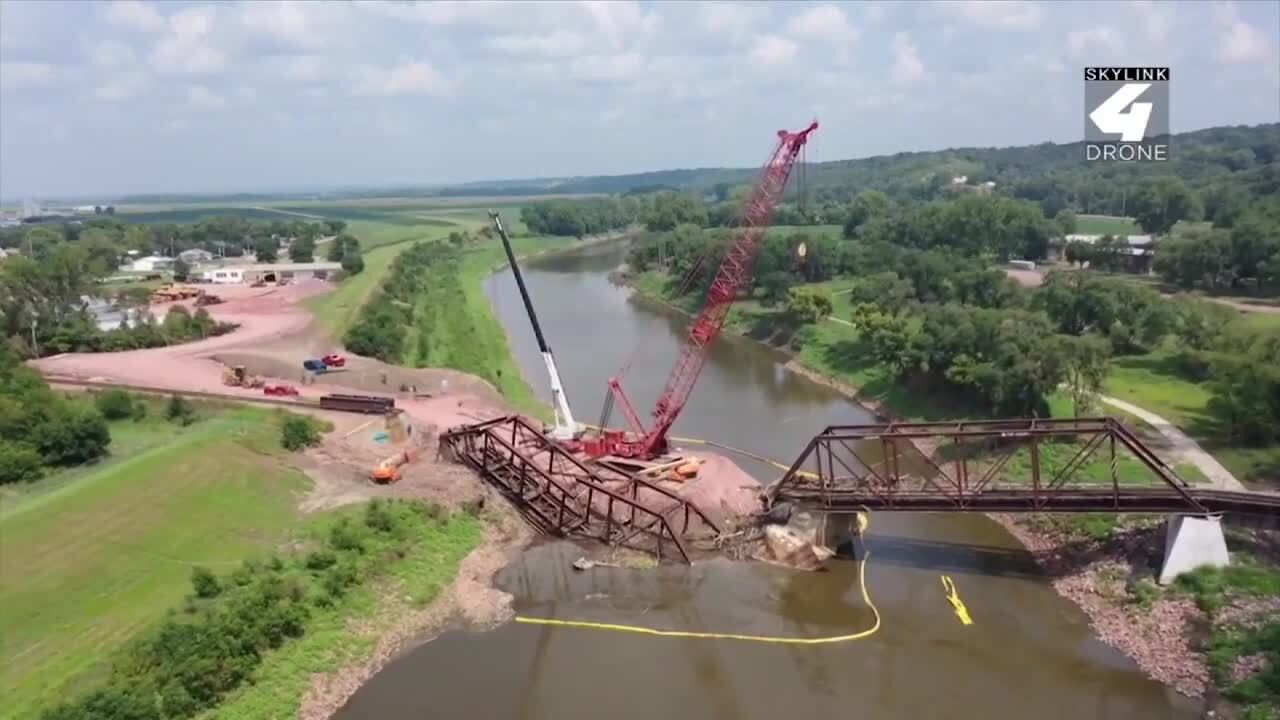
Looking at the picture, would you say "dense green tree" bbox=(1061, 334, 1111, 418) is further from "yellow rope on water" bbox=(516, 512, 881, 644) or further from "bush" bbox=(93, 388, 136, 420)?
"bush" bbox=(93, 388, 136, 420)

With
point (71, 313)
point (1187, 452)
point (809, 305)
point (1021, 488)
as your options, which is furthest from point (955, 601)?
point (71, 313)

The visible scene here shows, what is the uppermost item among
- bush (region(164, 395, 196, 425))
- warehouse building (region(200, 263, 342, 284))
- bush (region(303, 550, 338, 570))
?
warehouse building (region(200, 263, 342, 284))

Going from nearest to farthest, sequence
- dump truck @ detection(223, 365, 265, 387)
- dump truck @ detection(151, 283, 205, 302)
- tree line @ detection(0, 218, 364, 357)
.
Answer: dump truck @ detection(223, 365, 265, 387)
tree line @ detection(0, 218, 364, 357)
dump truck @ detection(151, 283, 205, 302)

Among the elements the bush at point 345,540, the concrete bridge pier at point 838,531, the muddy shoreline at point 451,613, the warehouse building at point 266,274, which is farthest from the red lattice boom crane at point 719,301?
the warehouse building at point 266,274

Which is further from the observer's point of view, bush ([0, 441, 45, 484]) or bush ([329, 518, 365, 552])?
bush ([0, 441, 45, 484])

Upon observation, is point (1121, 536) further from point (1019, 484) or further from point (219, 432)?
point (219, 432)
